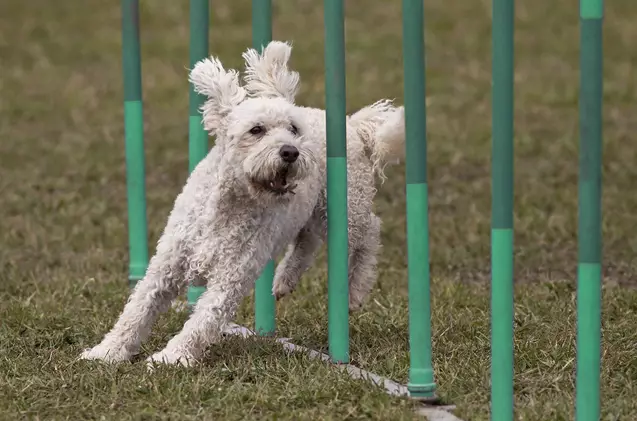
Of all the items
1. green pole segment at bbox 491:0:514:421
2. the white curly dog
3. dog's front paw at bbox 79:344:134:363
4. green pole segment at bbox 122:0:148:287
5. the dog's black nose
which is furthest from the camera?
green pole segment at bbox 122:0:148:287

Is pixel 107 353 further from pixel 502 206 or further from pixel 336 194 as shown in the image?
pixel 502 206

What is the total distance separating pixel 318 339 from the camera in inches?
258

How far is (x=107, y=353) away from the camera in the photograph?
19.5ft

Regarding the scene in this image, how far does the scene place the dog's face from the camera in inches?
224

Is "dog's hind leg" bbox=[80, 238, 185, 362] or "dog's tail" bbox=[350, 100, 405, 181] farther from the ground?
"dog's tail" bbox=[350, 100, 405, 181]

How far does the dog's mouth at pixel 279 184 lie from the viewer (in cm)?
572

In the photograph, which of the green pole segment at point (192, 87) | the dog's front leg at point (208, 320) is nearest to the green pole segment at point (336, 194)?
the dog's front leg at point (208, 320)

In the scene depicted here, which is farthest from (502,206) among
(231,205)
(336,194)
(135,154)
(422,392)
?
(135,154)

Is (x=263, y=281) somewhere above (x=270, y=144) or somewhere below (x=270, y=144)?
below

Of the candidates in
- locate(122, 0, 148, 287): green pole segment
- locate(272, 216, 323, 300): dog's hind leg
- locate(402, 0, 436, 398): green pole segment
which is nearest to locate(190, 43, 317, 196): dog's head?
locate(402, 0, 436, 398): green pole segment

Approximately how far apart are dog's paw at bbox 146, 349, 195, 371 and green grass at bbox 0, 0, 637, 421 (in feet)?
0.22

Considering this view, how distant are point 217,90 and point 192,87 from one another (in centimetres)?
90

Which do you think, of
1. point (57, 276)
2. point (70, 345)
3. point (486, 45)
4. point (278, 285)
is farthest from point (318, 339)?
point (486, 45)

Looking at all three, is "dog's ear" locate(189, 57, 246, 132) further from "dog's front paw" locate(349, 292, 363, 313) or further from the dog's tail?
"dog's front paw" locate(349, 292, 363, 313)
